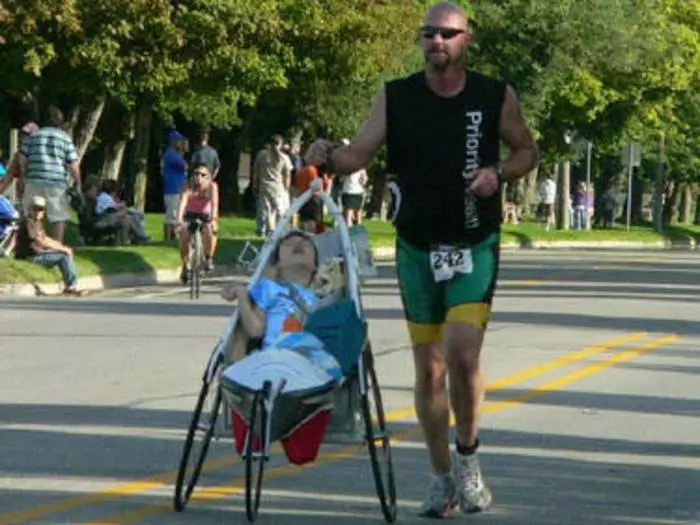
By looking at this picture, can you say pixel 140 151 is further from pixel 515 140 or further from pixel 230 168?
pixel 515 140

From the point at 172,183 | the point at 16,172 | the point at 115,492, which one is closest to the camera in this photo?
the point at 115,492

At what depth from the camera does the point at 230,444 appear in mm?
11641

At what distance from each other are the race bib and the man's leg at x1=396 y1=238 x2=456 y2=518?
0.06 m

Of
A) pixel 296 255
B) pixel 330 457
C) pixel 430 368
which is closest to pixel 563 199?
pixel 330 457

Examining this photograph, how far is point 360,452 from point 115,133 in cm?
4327

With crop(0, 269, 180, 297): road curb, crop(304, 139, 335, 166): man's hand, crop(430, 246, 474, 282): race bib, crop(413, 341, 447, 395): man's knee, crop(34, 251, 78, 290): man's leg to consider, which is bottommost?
crop(0, 269, 180, 297): road curb

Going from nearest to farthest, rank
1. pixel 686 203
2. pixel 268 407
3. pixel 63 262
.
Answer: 1. pixel 268 407
2. pixel 63 262
3. pixel 686 203

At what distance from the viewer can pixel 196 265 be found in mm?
23812

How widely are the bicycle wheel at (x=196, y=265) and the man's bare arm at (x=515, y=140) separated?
1439cm

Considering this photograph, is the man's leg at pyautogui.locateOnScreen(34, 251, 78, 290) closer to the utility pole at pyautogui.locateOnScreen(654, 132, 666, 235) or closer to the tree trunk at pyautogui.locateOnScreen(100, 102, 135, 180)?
the tree trunk at pyautogui.locateOnScreen(100, 102, 135, 180)

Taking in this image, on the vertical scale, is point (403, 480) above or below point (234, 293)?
below

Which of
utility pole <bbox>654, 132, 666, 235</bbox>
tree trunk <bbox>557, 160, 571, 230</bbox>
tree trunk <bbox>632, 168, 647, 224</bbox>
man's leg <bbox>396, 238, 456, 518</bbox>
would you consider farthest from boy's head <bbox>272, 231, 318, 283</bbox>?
tree trunk <bbox>632, 168, 647, 224</bbox>

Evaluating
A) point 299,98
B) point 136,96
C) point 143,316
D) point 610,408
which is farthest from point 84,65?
point 610,408

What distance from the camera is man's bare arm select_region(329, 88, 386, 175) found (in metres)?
9.20
